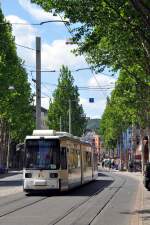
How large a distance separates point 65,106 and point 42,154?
3422 inches

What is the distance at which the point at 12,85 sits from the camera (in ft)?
217

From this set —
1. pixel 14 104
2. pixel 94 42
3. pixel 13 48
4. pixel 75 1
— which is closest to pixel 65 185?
pixel 94 42

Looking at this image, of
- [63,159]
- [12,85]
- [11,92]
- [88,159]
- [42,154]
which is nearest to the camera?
[42,154]

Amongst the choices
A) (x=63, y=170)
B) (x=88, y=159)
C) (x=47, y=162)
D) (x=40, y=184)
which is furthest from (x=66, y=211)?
(x=88, y=159)

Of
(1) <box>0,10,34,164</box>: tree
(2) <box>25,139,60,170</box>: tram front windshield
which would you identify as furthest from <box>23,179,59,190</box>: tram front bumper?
(1) <box>0,10,34,164</box>: tree

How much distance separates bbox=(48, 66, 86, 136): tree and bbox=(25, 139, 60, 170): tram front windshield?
272 ft

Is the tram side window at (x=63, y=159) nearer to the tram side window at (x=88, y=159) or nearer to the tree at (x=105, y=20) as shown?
the tree at (x=105, y=20)

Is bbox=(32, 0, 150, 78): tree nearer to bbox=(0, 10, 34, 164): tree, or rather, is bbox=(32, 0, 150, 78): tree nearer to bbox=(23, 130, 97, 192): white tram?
bbox=(23, 130, 97, 192): white tram

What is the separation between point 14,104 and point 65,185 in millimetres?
39029

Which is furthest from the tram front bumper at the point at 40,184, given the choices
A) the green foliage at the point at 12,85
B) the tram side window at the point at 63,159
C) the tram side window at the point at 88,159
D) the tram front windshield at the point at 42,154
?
the green foliage at the point at 12,85

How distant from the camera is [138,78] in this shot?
39.7 m

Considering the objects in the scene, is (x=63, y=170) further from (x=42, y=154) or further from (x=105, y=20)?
(x=105, y=20)

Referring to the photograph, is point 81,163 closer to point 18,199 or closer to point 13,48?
point 18,199

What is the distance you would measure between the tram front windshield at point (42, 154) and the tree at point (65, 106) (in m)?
82.8
